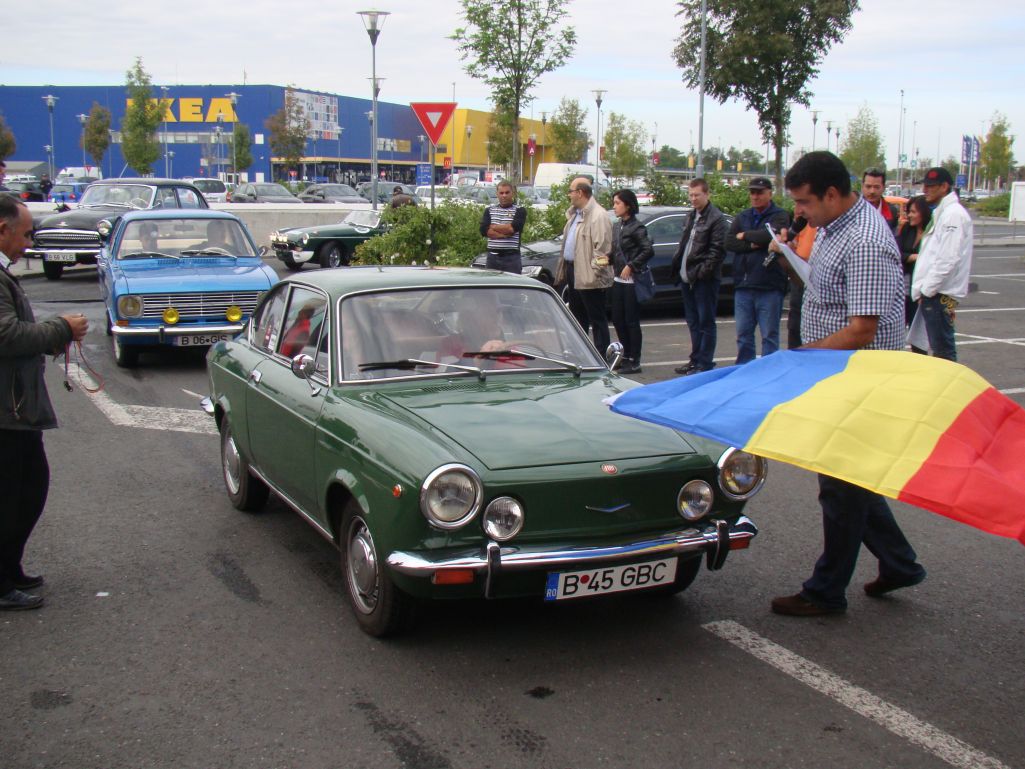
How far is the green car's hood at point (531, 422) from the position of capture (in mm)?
4176

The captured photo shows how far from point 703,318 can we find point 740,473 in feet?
21.6

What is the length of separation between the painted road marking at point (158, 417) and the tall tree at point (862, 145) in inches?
2751

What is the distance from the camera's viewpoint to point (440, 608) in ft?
15.9

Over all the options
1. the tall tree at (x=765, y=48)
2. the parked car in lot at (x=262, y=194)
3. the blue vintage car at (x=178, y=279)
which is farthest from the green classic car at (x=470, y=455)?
the parked car in lot at (x=262, y=194)

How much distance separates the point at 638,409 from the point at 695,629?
1068mm

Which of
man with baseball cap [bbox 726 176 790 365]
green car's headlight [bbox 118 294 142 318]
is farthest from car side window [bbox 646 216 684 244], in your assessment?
green car's headlight [bbox 118 294 142 318]

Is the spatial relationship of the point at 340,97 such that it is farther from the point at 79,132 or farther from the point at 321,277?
the point at 321,277

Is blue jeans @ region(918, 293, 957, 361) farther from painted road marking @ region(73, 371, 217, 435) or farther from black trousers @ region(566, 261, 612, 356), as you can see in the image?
painted road marking @ region(73, 371, 217, 435)

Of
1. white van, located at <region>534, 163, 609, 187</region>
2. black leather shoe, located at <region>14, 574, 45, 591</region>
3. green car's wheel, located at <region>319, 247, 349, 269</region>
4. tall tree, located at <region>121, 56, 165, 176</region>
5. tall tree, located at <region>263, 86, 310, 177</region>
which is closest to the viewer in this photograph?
black leather shoe, located at <region>14, 574, 45, 591</region>

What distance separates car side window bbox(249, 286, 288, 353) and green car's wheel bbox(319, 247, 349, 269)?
16321 millimetres

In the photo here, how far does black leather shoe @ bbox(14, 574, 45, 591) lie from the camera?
4961 mm

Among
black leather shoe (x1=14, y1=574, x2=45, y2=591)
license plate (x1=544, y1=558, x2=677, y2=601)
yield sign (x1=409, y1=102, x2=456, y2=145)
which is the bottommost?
black leather shoe (x1=14, y1=574, x2=45, y2=591)

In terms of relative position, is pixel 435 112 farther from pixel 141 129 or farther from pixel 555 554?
pixel 141 129

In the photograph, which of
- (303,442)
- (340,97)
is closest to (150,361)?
(303,442)
